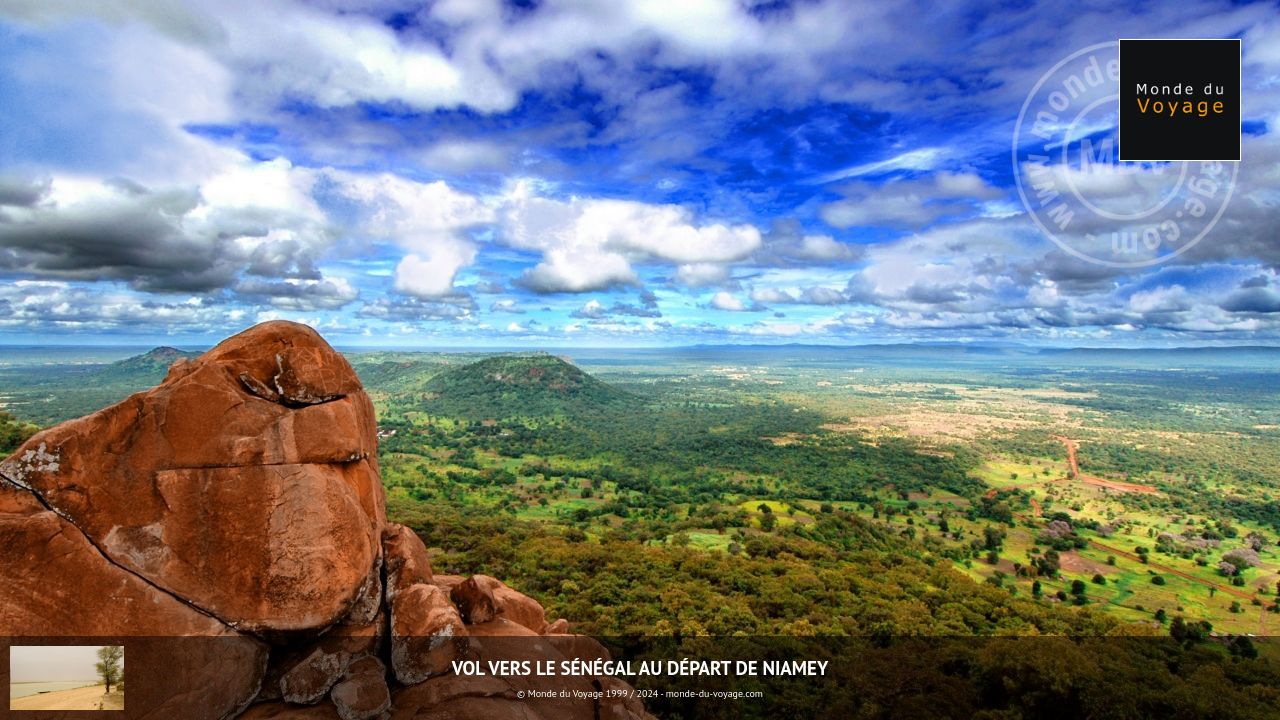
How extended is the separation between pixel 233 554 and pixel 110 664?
332 centimetres

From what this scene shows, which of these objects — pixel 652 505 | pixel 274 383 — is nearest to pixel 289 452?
pixel 274 383

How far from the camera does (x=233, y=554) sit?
13867 millimetres

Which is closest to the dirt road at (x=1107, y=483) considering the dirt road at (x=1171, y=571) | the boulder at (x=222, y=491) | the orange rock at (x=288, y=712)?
the dirt road at (x=1171, y=571)

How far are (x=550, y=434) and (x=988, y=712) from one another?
574ft

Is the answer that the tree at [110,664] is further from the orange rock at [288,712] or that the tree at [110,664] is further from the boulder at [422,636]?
the boulder at [422,636]

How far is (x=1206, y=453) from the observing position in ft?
562

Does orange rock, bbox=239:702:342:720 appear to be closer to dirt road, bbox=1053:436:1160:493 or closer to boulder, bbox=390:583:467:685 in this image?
boulder, bbox=390:583:467:685

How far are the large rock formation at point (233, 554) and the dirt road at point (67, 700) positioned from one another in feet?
2.29

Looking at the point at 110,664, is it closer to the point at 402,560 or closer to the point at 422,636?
the point at 402,560

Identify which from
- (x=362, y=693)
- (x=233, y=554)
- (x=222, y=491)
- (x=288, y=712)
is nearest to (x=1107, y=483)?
(x=362, y=693)

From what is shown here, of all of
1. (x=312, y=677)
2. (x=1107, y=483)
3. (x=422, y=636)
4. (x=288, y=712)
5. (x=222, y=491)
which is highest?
(x=222, y=491)

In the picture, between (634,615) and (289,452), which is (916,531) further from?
(289,452)

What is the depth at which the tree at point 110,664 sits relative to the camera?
41.7 feet

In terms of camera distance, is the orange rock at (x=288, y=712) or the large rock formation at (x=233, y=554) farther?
the orange rock at (x=288, y=712)
